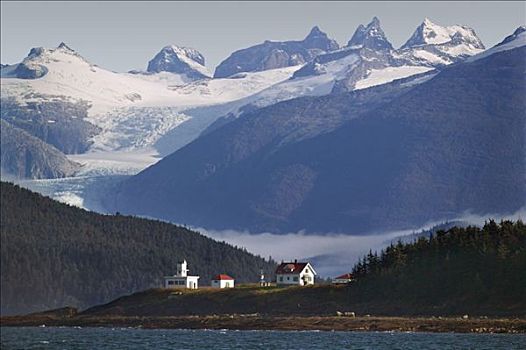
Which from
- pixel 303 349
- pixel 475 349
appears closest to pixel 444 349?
pixel 475 349

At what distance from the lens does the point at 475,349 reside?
18675 cm

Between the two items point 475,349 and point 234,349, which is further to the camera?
point 234,349

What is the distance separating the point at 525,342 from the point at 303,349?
29574 millimetres

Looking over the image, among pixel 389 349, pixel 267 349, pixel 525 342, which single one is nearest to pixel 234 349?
pixel 267 349

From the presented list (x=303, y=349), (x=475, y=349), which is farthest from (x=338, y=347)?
(x=475, y=349)

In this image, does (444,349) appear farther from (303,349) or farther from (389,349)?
(303,349)

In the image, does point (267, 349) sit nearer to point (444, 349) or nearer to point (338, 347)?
point (338, 347)

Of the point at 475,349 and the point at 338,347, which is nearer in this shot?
the point at 475,349

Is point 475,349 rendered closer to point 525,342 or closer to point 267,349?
point 525,342

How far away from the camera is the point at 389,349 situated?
194 m

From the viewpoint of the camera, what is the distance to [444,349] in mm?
190250

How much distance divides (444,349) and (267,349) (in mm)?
23931

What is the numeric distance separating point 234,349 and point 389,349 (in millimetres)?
21031

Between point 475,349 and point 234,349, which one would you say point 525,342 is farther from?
point 234,349
